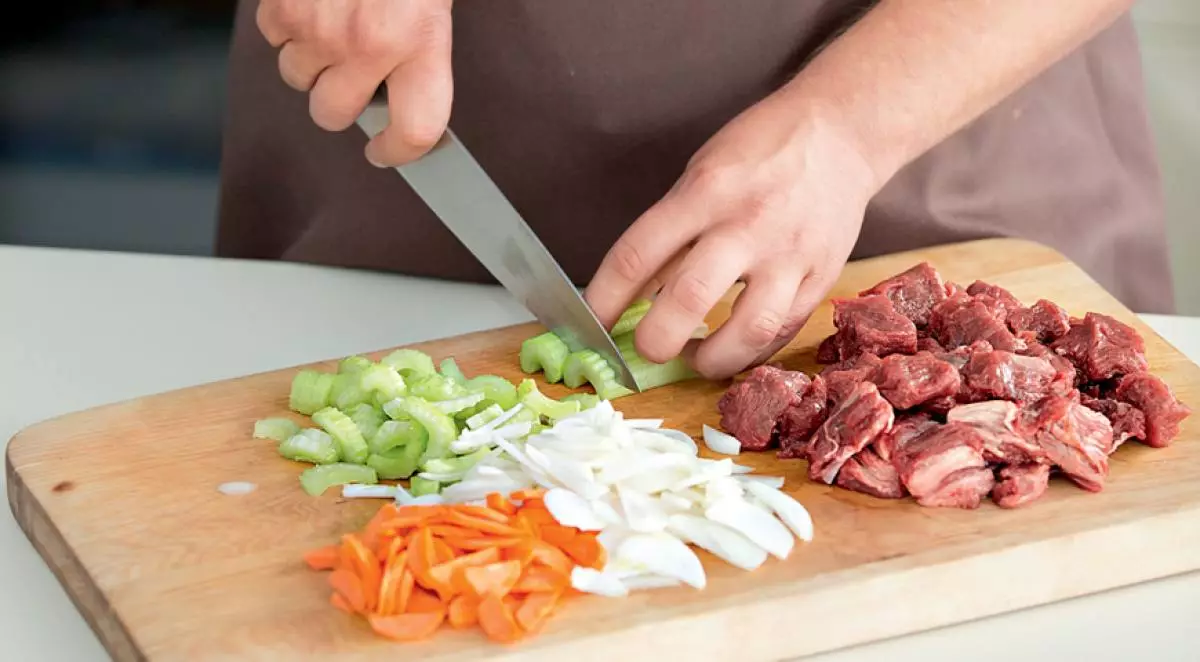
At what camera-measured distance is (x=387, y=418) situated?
1983 mm

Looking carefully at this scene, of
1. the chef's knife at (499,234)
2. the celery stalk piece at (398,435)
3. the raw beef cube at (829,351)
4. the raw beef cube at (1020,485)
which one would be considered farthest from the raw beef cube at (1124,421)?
the celery stalk piece at (398,435)

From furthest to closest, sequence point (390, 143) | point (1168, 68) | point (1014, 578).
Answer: point (1168, 68)
point (390, 143)
point (1014, 578)

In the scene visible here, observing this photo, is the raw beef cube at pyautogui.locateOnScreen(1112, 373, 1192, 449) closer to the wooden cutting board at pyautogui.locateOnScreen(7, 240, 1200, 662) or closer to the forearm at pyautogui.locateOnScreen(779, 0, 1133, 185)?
the wooden cutting board at pyautogui.locateOnScreen(7, 240, 1200, 662)

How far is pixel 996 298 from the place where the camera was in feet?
7.22

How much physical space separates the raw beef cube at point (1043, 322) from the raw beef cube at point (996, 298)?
1cm

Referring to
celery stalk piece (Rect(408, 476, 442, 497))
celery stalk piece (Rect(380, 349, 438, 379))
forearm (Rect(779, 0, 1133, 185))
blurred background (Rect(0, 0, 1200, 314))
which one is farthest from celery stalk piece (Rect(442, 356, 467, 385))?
blurred background (Rect(0, 0, 1200, 314))

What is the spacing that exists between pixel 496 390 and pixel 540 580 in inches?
17.3

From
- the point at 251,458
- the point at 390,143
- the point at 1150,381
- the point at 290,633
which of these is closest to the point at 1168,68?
the point at 1150,381

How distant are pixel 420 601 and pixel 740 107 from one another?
1.16 m

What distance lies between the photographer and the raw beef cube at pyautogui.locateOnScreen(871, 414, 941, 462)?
1.88m

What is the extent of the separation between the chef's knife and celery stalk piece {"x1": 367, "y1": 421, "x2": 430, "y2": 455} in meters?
0.31

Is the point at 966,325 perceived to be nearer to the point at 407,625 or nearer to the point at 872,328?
the point at 872,328

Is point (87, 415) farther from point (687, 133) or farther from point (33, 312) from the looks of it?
point (687, 133)

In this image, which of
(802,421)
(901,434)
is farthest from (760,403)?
(901,434)
